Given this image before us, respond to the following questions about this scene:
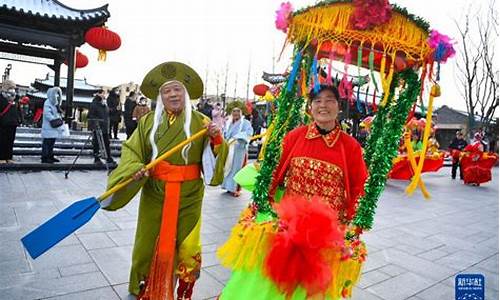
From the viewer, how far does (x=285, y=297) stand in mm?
1854

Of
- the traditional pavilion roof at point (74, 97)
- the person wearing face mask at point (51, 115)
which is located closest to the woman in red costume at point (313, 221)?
the person wearing face mask at point (51, 115)

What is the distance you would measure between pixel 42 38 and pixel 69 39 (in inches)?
29.5

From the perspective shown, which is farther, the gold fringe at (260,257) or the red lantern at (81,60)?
the red lantern at (81,60)

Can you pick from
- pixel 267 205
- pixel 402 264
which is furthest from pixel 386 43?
pixel 402 264

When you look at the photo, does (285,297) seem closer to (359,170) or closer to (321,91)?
(359,170)

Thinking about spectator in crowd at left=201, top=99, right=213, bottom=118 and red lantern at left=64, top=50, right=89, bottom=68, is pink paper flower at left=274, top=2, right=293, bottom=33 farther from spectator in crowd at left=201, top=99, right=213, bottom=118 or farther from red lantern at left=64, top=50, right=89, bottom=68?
red lantern at left=64, top=50, right=89, bottom=68

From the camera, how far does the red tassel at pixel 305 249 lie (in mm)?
1729

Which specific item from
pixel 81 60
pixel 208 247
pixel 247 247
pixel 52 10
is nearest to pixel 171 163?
pixel 247 247

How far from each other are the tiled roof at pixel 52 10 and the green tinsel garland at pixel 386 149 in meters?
11.0

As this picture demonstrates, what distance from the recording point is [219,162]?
8.63 feet

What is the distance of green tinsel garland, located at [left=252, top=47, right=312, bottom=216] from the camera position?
90.0 inches

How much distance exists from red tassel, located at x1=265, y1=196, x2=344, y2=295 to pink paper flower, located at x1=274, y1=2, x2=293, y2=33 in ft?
3.74

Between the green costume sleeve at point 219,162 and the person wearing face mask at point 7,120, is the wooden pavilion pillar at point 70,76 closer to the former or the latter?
the person wearing face mask at point 7,120

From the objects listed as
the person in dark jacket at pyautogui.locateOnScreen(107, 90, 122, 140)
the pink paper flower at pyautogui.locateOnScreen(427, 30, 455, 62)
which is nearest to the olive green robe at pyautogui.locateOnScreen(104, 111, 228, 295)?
the pink paper flower at pyautogui.locateOnScreen(427, 30, 455, 62)
